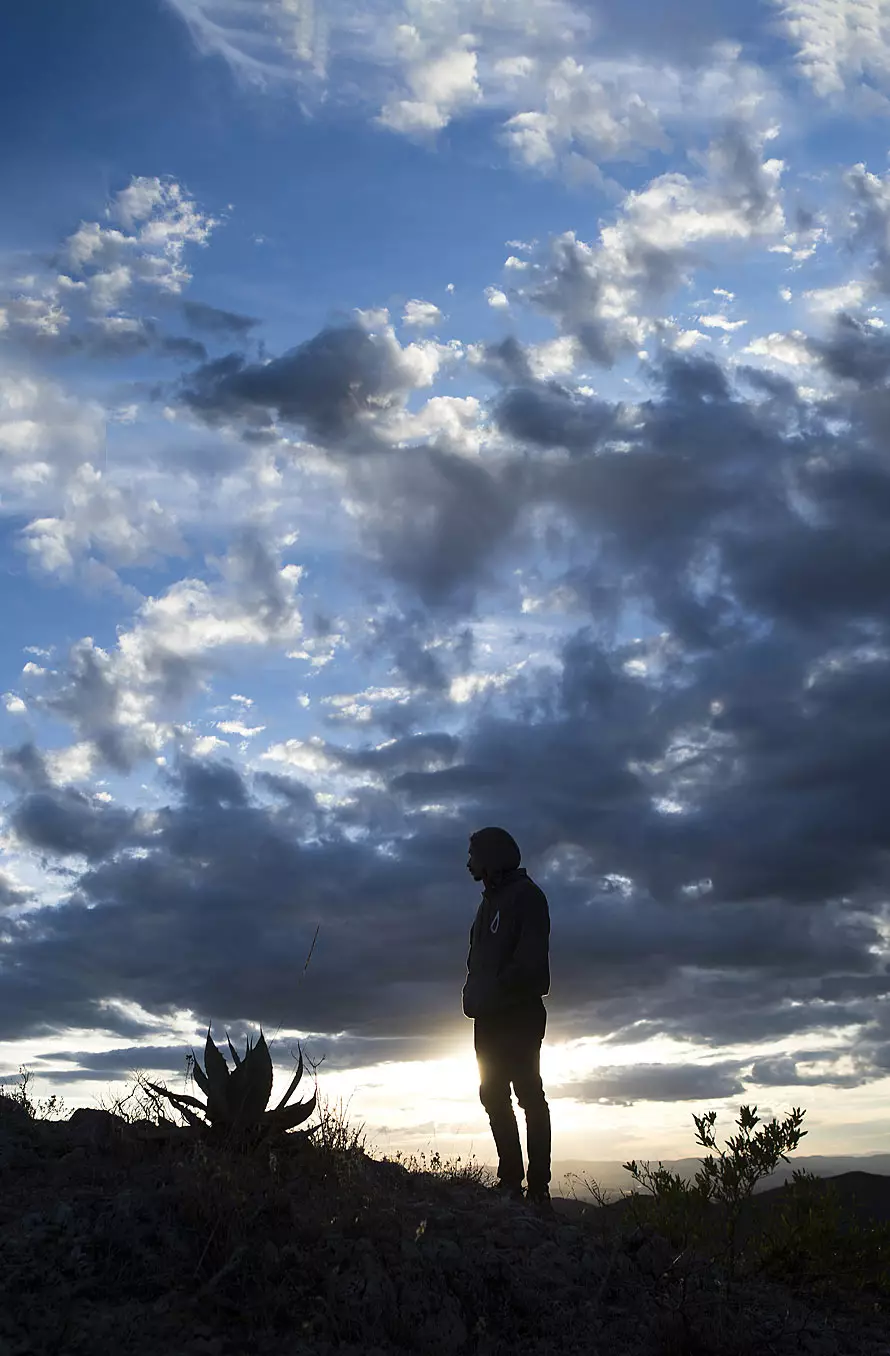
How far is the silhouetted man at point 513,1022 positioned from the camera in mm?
8469

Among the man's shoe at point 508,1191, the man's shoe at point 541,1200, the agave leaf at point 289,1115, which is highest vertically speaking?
the agave leaf at point 289,1115

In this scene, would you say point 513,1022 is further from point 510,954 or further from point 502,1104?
point 502,1104

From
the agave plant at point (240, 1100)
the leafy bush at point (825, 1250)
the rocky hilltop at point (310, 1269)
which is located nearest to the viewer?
the rocky hilltop at point (310, 1269)

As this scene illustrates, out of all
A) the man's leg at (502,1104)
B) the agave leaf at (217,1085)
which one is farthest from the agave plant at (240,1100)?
the man's leg at (502,1104)

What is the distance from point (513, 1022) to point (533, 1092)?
0.51m

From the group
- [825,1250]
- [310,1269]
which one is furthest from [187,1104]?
[825,1250]

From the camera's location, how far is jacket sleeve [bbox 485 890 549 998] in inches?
339

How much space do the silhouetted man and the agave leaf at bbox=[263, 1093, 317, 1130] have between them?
1.53 m

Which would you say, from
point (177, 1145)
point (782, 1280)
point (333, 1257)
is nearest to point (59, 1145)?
point (177, 1145)

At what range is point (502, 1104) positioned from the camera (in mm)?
8672

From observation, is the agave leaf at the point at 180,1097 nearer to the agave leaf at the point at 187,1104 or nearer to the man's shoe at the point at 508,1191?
the agave leaf at the point at 187,1104

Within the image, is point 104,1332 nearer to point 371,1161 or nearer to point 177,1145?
point 177,1145

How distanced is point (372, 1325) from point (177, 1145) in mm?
2356

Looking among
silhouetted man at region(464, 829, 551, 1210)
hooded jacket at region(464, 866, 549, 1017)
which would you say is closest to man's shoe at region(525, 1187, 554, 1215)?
silhouetted man at region(464, 829, 551, 1210)
